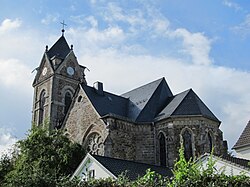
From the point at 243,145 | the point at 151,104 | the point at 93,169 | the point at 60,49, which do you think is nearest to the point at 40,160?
the point at 93,169

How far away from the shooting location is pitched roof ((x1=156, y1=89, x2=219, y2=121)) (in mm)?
26641

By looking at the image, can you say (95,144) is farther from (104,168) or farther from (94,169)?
(104,168)

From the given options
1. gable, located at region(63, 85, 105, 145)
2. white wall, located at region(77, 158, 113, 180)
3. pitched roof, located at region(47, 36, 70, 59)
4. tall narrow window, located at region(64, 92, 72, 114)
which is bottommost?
white wall, located at region(77, 158, 113, 180)

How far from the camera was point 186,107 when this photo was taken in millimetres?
27188

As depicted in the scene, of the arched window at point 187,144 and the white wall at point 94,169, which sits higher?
the arched window at point 187,144

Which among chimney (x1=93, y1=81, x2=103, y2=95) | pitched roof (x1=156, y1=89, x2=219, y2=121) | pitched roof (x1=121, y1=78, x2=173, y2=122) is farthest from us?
chimney (x1=93, y1=81, x2=103, y2=95)

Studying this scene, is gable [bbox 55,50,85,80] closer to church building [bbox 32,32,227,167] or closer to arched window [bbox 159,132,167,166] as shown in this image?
church building [bbox 32,32,227,167]

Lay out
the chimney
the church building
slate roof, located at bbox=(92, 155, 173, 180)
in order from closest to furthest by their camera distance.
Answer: slate roof, located at bbox=(92, 155, 173, 180) → the church building → the chimney

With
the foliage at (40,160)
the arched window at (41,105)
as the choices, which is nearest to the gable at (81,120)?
the foliage at (40,160)

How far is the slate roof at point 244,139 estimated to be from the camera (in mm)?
24047

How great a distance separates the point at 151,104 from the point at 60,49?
1524 centimetres

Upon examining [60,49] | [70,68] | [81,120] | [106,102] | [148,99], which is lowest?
[81,120]

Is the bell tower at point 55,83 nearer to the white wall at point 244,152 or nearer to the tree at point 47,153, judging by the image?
the tree at point 47,153

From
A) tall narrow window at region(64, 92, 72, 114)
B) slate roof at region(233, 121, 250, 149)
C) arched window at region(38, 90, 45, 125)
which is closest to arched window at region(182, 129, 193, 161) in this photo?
slate roof at region(233, 121, 250, 149)
